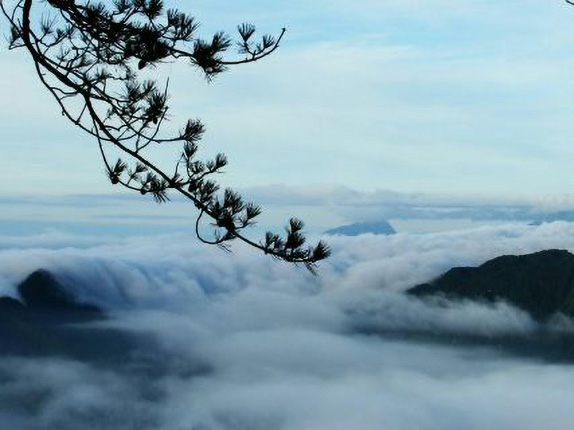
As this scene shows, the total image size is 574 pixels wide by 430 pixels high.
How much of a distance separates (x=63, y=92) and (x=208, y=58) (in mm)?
1937

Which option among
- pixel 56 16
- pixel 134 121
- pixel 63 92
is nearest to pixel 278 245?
pixel 134 121

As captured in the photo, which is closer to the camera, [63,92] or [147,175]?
[63,92]

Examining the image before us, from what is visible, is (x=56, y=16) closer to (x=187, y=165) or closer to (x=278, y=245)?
(x=187, y=165)

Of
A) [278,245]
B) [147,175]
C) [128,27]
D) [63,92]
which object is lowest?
[278,245]

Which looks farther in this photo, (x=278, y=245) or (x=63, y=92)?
(x=278, y=245)

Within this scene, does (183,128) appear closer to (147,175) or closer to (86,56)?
(147,175)

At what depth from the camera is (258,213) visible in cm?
1278

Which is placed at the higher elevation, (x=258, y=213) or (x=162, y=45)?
(x=162, y=45)

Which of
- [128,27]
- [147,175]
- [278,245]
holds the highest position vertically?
[128,27]

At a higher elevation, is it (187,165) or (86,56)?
(86,56)

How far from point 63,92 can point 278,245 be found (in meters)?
3.50

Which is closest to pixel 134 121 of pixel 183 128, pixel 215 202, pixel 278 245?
pixel 183 128

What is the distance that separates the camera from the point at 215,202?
12812 millimetres

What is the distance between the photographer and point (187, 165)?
1287 centimetres
